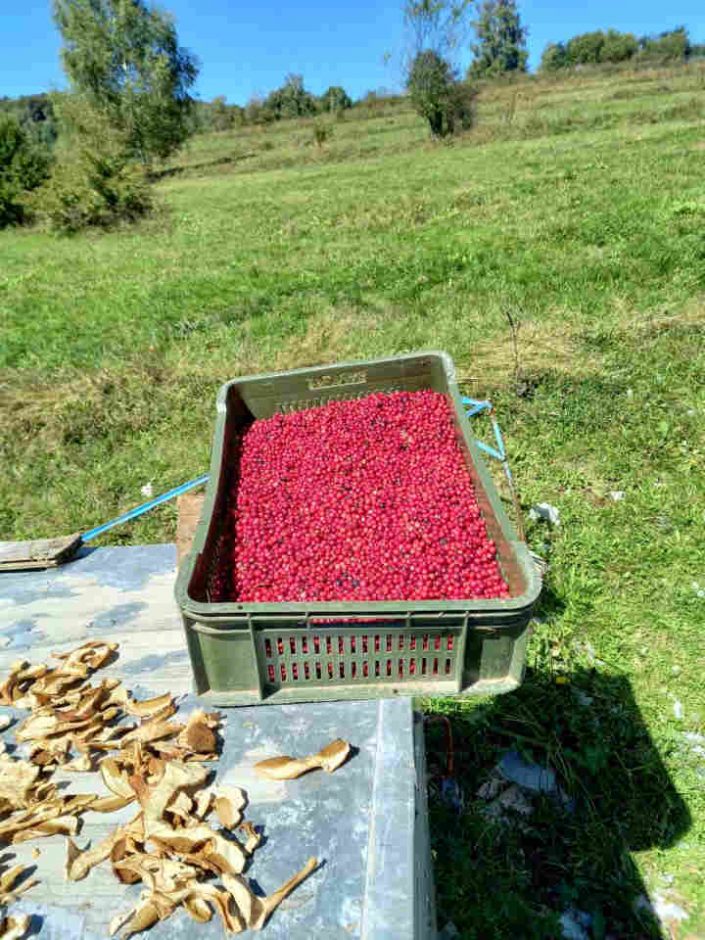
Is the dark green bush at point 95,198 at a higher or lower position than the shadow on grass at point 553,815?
higher

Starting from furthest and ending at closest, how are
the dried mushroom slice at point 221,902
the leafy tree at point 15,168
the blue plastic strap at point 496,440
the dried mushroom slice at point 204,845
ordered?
the leafy tree at point 15,168 < the blue plastic strap at point 496,440 < the dried mushroom slice at point 204,845 < the dried mushroom slice at point 221,902

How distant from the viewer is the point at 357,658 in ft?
5.89

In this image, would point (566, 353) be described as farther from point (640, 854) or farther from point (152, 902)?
point (152, 902)

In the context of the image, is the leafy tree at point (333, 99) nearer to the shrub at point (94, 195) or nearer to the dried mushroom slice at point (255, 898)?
the shrub at point (94, 195)

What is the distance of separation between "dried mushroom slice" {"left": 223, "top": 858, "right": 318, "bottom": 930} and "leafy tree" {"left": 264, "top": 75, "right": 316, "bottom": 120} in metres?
57.7

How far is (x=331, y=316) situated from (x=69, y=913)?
635cm

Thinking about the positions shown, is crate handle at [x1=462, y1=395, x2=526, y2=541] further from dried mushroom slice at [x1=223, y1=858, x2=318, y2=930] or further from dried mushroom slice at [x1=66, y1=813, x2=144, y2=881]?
dried mushroom slice at [x1=66, y1=813, x2=144, y2=881]

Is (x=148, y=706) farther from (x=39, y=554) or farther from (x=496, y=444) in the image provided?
(x=496, y=444)

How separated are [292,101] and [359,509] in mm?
59734

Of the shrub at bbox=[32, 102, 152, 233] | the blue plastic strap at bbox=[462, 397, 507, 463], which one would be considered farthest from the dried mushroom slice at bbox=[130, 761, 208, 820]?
the shrub at bbox=[32, 102, 152, 233]

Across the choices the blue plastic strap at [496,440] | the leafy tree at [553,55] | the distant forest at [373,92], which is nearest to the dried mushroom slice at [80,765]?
the blue plastic strap at [496,440]

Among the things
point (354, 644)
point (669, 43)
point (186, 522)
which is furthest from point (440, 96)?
point (669, 43)

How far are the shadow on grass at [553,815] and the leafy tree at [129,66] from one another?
33.5 metres

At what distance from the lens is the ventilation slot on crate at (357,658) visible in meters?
1.75
